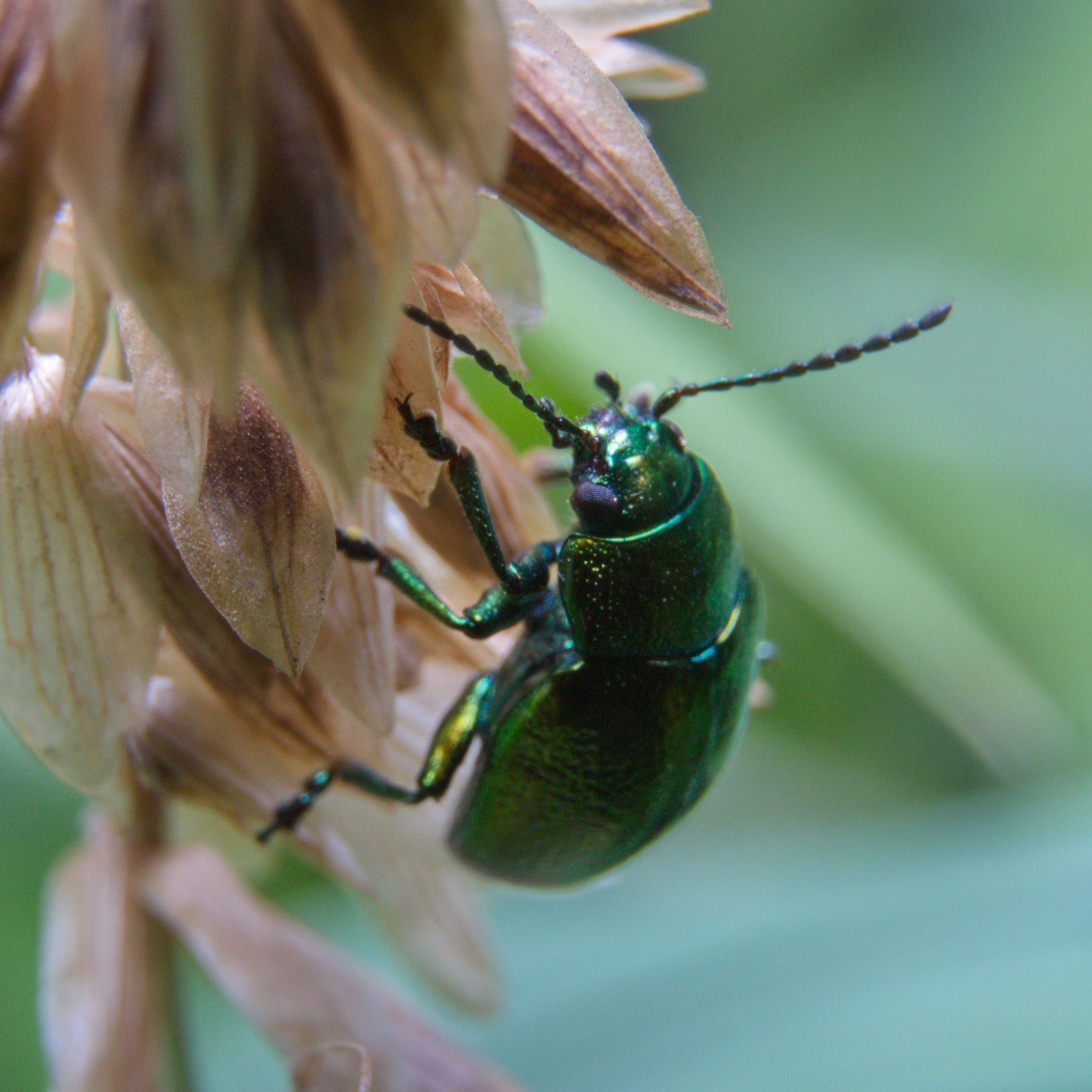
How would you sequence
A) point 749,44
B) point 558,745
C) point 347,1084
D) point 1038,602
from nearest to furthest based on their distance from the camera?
point 347,1084
point 558,745
point 1038,602
point 749,44

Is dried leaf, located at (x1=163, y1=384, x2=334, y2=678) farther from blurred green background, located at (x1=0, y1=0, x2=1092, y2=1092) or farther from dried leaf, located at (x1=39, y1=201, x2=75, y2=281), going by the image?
blurred green background, located at (x1=0, y1=0, x2=1092, y2=1092)

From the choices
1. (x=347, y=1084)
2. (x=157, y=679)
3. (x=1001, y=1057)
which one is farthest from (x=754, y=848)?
(x=157, y=679)

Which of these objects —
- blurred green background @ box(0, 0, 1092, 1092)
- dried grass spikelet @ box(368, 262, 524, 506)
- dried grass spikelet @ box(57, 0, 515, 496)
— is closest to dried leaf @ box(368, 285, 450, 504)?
dried grass spikelet @ box(368, 262, 524, 506)

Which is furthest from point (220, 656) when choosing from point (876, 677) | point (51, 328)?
point (876, 677)

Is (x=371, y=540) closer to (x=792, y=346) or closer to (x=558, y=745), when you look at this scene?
(x=558, y=745)

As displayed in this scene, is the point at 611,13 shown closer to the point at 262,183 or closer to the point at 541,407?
the point at 541,407

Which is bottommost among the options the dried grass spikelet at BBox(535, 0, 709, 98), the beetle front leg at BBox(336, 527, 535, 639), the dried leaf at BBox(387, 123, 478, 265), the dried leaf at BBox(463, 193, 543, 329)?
the beetle front leg at BBox(336, 527, 535, 639)
